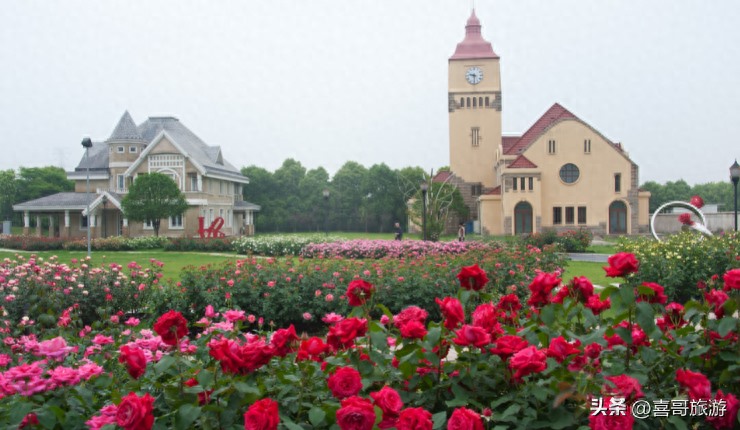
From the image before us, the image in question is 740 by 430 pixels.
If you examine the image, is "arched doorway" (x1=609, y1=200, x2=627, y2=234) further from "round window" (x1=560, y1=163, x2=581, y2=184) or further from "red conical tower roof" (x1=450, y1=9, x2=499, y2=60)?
"red conical tower roof" (x1=450, y1=9, x2=499, y2=60)

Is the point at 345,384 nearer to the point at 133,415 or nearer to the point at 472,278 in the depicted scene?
the point at 133,415

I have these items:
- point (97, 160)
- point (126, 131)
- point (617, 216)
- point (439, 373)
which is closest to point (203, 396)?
point (439, 373)

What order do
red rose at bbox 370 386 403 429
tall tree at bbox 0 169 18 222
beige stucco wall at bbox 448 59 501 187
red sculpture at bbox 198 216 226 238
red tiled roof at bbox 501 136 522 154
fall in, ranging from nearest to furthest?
red rose at bbox 370 386 403 429 → red sculpture at bbox 198 216 226 238 → red tiled roof at bbox 501 136 522 154 → beige stucco wall at bbox 448 59 501 187 → tall tree at bbox 0 169 18 222

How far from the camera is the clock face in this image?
167ft

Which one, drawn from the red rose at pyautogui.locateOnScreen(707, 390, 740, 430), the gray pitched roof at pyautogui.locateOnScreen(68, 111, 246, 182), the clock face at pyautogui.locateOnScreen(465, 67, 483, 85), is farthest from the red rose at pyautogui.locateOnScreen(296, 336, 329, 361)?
the clock face at pyautogui.locateOnScreen(465, 67, 483, 85)

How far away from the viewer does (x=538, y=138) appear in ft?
139

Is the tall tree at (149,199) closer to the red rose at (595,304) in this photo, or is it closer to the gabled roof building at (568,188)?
the gabled roof building at (568,188)

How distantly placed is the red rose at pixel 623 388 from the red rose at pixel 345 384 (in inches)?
38.4

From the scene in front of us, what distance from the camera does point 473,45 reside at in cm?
5219

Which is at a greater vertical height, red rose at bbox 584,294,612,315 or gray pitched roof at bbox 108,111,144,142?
gray pitched roof at bbox 108,111,144,142

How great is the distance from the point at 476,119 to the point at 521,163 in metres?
9.74

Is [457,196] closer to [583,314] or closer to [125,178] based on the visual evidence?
[125,178]

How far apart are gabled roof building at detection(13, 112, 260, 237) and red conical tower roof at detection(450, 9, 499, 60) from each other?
2213 cm

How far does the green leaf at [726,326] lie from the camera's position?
2717 millimetres
